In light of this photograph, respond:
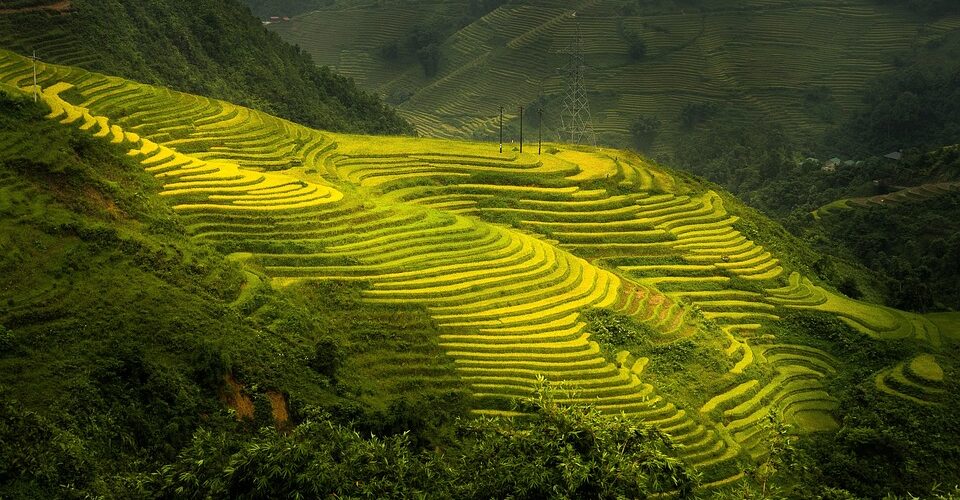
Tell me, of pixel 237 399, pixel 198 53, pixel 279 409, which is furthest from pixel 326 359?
pixel 198 53

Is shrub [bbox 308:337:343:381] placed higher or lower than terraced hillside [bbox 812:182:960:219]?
higher

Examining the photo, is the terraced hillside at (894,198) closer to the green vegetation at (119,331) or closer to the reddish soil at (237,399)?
the green vegetation at (119,331)

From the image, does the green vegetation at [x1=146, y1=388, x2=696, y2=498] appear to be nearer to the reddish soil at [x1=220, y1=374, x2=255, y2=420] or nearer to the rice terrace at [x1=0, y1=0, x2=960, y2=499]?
the rice terrace at [x1=0, y1=0, x2=960, y2=499]

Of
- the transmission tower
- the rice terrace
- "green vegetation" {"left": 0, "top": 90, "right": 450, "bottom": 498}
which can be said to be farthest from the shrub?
the transmission tower

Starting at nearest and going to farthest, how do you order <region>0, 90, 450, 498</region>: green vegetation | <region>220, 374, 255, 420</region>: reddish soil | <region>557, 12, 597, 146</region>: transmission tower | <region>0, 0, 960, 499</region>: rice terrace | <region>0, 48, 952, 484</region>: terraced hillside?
<region>0, 0, 960, 499</region>: rice terrace < <region>0, 90, 450, 498</region>: green vegetation < <region>220, 374, 255, 420</region>: reddish soil < <region>0, 48, 952, 484</region>: terraced hillside < <region>557, 12, 597, 146</region>: transmission tower

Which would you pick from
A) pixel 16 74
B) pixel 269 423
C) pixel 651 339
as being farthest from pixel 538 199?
pixel 16 74

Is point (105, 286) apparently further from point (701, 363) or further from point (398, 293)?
point (701, 363)
